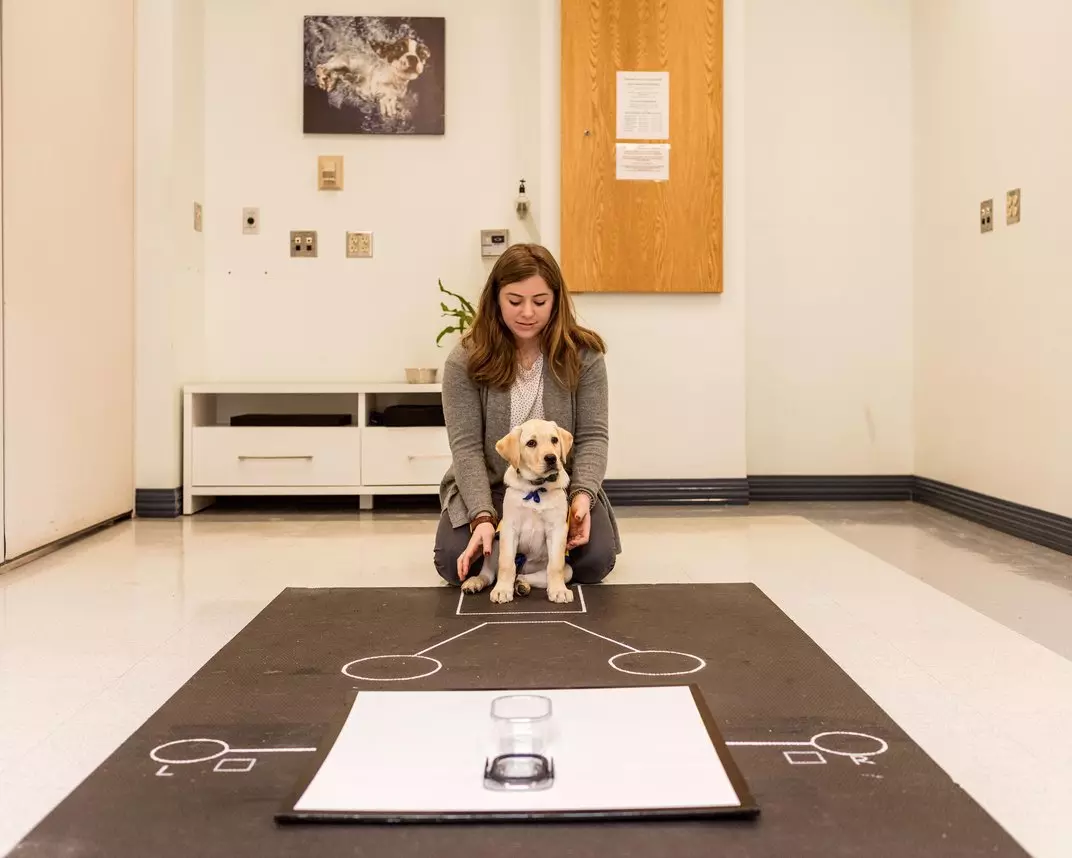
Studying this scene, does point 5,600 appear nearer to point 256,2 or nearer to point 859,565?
point 859,565

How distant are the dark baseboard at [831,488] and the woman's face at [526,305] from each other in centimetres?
237

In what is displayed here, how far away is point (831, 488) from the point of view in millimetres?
4590

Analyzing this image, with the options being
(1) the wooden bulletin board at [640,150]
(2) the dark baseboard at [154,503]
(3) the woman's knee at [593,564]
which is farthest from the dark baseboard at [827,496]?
(3) the woman's knee at [593,564]

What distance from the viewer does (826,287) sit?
14.9 ft

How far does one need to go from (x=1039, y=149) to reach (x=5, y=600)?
351 centimetres

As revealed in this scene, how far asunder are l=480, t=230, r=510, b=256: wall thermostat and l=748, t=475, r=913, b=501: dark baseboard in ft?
5.21

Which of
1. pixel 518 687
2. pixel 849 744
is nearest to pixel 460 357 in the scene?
pixel 518 687

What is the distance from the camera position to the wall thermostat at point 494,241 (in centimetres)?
452

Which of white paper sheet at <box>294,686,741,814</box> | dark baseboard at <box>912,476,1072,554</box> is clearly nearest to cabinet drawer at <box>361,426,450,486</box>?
dark baseboard at <box>912,476,1072,554</box>

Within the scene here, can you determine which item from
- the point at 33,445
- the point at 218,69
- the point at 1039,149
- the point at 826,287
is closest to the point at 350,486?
the point at 33,445

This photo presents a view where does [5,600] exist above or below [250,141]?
below

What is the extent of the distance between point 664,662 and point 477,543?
2.20ft

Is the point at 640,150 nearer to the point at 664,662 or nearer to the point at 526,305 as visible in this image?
the point at 526,305

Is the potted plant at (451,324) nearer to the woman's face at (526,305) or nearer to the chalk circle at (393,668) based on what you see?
the woman's face at (526,305)
